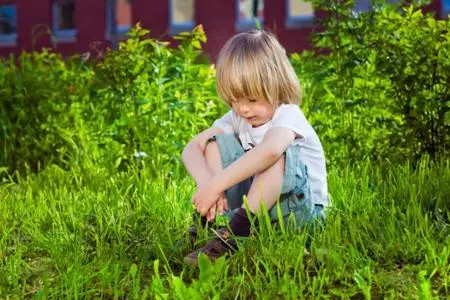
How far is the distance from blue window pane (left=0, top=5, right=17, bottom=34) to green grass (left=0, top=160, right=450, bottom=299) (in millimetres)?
26254

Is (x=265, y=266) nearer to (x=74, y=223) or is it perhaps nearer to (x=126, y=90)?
(x=74, y=223)

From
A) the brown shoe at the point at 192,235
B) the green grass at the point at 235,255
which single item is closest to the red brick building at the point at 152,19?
the green grass at the point at 235,255

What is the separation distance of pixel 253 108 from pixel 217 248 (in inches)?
24.7

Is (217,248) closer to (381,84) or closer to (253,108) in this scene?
(253,108)

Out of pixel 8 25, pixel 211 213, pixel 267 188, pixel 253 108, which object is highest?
pixel 253 108

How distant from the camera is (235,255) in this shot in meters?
3.51

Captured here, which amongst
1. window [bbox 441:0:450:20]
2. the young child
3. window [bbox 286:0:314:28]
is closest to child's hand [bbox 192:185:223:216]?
the young child

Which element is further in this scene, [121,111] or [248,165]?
[121,111]

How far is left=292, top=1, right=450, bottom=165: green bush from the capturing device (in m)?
5.18

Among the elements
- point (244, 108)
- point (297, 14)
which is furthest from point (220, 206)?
point (297, 14)

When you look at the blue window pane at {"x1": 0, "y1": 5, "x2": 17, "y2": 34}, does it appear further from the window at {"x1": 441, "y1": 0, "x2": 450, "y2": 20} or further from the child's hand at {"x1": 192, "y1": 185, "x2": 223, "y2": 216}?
the child's hand at {"x1": 192, "y1": 185, "x2": 223, "y2": 216}

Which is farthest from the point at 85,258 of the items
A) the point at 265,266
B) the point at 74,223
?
the point at 265,266

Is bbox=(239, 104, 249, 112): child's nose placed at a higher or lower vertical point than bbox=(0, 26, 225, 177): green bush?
higher

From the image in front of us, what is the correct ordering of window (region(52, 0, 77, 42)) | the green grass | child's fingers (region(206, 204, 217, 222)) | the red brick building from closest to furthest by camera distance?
the green grass, child's fingers (region(206, 204, 217, 222)), the red brick building, window (region(52, 0, 77, 42))
